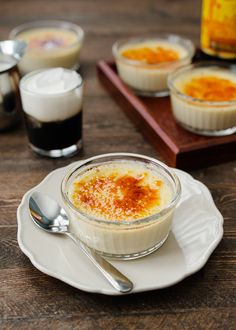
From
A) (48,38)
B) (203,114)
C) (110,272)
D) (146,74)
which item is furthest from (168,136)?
(48,38)

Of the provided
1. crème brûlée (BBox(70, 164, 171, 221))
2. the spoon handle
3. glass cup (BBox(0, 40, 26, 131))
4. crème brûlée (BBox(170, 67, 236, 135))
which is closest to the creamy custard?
crème brûlée (BBox(170, 67, 236, 135))

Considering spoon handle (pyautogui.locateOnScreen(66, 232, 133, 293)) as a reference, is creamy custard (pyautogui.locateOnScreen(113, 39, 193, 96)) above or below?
above

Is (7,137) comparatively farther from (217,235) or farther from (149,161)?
(217,235)

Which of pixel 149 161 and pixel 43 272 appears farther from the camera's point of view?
pixel 149 161

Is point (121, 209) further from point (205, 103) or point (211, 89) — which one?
point (211, 89)

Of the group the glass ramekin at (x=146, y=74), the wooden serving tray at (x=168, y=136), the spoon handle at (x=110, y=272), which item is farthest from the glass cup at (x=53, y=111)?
the spoon handle at (x=110, y=272)

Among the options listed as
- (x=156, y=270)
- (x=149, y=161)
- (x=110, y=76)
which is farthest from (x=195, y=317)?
(x=110, y=76)

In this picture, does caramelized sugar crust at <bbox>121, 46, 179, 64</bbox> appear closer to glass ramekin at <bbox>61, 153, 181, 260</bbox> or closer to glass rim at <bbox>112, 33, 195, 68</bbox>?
glass rim at <bbox>112, 33, 195, 68</bbox>

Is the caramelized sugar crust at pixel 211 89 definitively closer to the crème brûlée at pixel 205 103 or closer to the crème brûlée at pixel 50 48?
the crème brûlée at pixel 205 103
